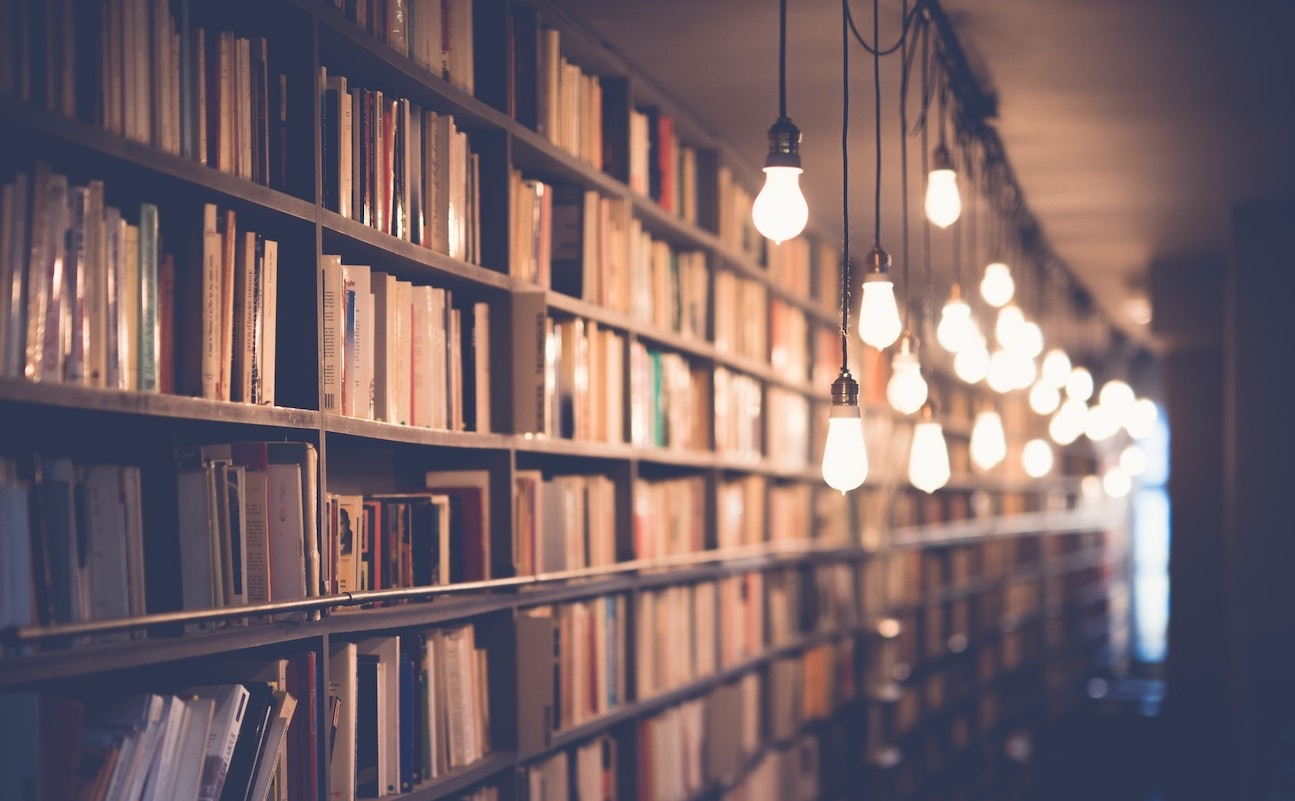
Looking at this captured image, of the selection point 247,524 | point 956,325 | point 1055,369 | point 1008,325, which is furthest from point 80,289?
point 1055,369

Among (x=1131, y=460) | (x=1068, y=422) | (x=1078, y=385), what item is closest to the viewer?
(x=1068, y=422)

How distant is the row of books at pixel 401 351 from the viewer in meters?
2.36

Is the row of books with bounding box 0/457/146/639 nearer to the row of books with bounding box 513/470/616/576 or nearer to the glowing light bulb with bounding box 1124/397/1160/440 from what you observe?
the row of books with bounding box 513/470/616/576

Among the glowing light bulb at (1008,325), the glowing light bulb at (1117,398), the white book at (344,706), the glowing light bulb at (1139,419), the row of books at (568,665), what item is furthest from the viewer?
the glowing light bulb at (1139,419)

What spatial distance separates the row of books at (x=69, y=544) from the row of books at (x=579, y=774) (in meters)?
1.45

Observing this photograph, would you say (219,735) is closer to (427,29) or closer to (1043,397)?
(427,29)

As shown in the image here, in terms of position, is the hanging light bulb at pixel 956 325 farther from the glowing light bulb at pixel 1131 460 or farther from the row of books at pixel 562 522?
the glowing light bulb at pixel 1131 460

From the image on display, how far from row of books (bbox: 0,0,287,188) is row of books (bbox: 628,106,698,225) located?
1.73 meters

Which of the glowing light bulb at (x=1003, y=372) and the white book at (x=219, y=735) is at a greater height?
the glowing light bulb at (x=1003, y=372)

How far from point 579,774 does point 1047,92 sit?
261cm

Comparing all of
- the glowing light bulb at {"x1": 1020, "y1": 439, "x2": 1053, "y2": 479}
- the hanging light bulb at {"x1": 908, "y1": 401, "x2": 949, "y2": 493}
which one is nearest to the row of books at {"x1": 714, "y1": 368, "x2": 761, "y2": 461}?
the glowing light bulb at {"x1": 1020, "y1": 439, "x2": 1053, "y2": 479}

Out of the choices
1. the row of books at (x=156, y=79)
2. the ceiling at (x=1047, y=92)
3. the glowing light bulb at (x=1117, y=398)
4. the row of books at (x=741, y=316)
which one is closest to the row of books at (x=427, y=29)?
the row of books at (x=156, y=79)

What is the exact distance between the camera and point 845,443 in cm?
252

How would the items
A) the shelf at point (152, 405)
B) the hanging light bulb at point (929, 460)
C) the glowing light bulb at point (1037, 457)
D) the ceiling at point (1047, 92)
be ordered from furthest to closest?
the glowing light bulb at point (1037, 457) → the ceiling at point (1047, 92) → the hanging light bulb at point (929, 460) → the shelf at point (152, 405)
